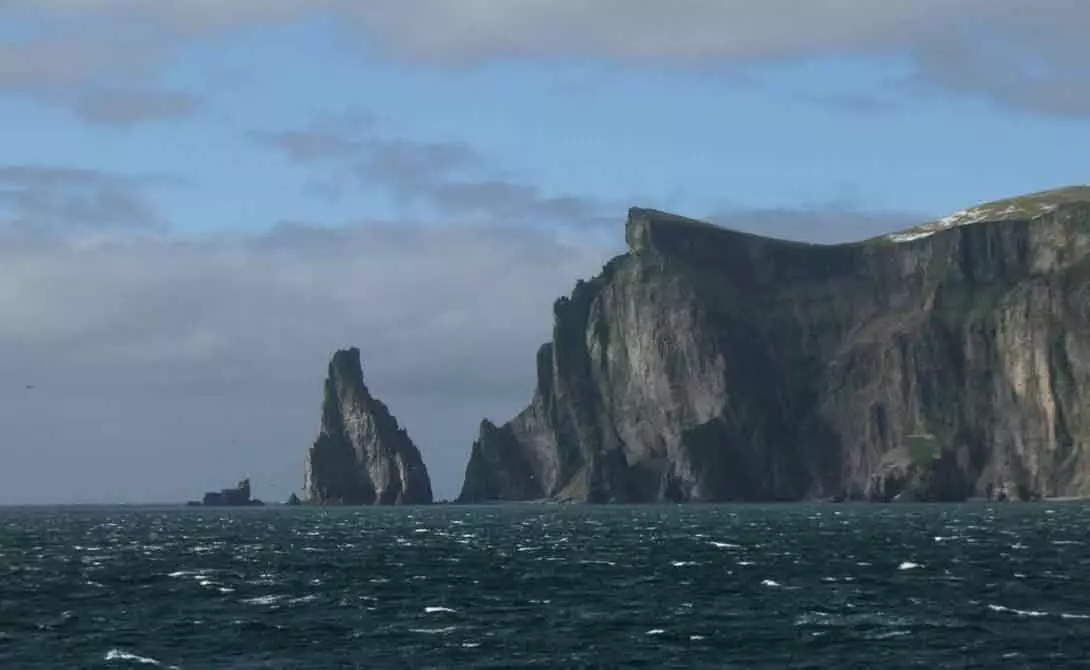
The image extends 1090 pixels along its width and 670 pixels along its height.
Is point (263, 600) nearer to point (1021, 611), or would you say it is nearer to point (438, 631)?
point (438, 631)

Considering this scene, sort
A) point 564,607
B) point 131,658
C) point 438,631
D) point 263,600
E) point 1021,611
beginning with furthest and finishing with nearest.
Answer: point 263,600
point 564,607
point 1021,611
point 438,631
point 131,658

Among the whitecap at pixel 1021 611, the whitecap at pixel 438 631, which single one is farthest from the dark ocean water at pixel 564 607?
the whitecap at pixel 438 631

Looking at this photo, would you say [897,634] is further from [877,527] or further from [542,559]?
[877,527]

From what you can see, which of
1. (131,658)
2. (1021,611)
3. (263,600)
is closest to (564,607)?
(263,600)

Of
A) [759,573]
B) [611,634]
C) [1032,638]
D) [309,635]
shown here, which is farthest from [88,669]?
[759,573]

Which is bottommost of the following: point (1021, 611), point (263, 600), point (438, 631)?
point (1021, 611)

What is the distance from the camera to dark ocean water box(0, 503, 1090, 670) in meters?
Result: 72.8

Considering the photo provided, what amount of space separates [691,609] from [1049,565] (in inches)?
1332

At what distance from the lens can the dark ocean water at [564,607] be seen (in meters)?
72.8

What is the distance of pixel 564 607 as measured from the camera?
92125mm

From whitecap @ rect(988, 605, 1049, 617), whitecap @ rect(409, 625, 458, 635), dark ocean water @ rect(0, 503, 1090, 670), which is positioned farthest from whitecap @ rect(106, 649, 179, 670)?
whitecap @ rect(988, 605, 1049, 617)

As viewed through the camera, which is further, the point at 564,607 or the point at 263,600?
the point at 263,600

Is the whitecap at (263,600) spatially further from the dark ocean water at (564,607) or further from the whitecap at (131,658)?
the whitecap at (131,658)

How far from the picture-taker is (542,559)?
13488 cm
